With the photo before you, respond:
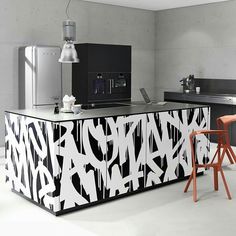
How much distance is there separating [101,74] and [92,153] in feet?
12.8

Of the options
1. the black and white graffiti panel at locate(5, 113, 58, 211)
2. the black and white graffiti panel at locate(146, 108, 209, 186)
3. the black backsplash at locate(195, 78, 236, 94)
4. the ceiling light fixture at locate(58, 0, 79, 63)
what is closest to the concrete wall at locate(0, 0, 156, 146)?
the black backsplash at locate(195, 78, 236, 94)

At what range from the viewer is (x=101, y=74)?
8.07m

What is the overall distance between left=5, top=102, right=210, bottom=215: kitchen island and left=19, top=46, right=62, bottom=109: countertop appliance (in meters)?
2.27

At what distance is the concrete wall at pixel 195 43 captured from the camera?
8.38 metres

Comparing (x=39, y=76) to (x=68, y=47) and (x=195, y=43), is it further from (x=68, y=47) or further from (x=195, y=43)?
(x=195, y=43)

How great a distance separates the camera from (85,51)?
25.8 ft

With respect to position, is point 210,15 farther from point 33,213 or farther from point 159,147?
point 33,213

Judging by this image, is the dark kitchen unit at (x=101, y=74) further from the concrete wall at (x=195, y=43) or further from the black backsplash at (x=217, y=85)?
the black backsplash at (x=217, y=85)

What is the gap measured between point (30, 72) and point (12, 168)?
2682 millimetres

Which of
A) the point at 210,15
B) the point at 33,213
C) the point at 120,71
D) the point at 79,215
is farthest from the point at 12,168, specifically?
the point at 210,15

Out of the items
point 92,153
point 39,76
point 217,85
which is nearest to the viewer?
point 92,153

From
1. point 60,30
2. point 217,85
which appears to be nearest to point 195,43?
point 217,85

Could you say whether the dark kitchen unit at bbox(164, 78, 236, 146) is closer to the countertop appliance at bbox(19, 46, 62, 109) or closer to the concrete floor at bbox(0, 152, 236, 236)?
the countertop appliance at bbox(19, 46, 62, 109)

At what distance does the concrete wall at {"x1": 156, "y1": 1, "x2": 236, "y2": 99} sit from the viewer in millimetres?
8375
